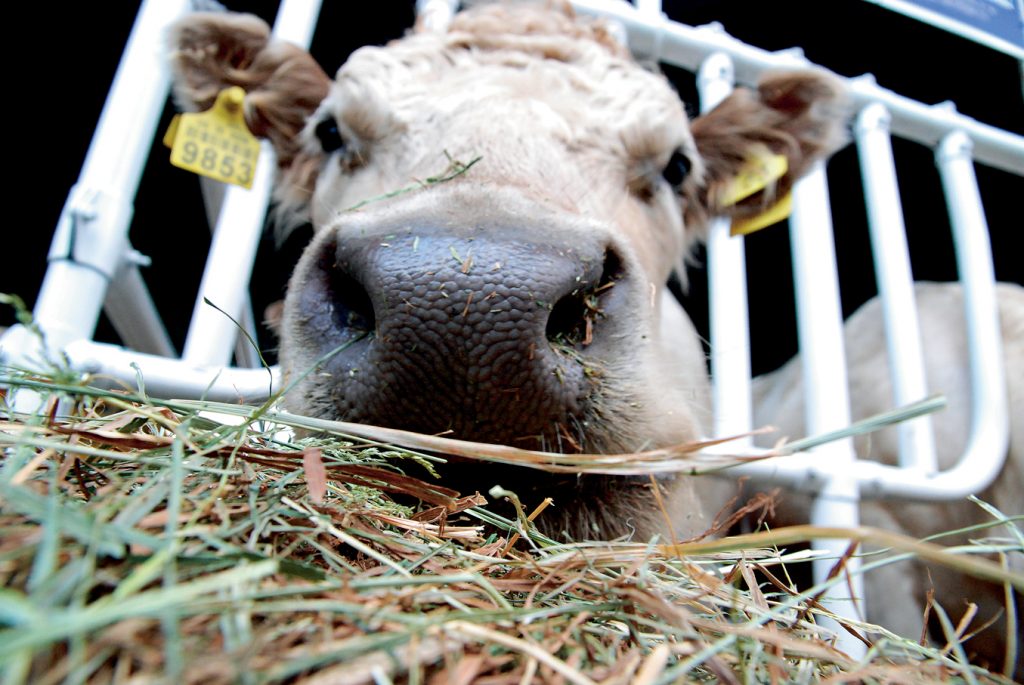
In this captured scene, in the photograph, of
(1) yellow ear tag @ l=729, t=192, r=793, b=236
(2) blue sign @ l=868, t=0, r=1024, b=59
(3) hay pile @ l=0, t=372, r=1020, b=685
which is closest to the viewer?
(3) hay pile @ l=0, t=372, r=1020, b=685

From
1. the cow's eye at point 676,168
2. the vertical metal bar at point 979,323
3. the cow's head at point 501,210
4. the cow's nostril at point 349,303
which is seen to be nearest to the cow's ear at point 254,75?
the cow's head at point 501,210

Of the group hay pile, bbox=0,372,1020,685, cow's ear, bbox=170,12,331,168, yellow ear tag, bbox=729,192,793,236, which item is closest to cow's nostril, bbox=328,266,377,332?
hay pile, bbox=0,372,1020,685

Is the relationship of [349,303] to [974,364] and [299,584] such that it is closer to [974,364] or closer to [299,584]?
[299,584]

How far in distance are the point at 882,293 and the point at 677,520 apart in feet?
4.86

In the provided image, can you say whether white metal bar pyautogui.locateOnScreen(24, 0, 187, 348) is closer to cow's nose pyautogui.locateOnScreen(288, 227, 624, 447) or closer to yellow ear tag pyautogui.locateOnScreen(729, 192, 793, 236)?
cow's nose pyautogui.locateOnScreen(288, 227, 624, 447)

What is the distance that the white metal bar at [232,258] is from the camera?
79.1 inches

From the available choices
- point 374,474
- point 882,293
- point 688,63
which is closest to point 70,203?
point 374,474

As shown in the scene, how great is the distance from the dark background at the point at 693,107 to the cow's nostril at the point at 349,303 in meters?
2.68

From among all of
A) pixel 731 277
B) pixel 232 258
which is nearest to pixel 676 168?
pixel 731 277

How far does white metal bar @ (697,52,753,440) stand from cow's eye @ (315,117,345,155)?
1432 mm

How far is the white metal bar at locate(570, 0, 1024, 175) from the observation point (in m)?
2.65

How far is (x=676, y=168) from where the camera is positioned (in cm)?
219

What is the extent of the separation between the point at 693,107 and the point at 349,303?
3.35 metres

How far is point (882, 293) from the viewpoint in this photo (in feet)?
7.98
